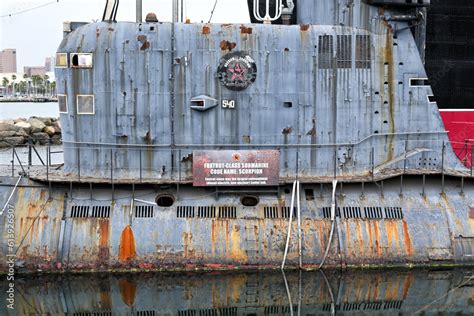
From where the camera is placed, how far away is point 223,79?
20.1 m

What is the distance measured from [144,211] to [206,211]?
1810 mm

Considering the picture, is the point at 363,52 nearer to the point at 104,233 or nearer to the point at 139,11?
the point at 139,11

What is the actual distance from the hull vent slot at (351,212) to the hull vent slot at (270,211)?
2.06m

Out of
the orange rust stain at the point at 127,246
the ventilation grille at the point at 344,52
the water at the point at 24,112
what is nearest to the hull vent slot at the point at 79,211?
the orange rust stain at the point at 127,246

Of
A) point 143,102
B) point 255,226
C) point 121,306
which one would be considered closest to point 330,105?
point 255,226

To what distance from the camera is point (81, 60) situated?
1980 centimetres

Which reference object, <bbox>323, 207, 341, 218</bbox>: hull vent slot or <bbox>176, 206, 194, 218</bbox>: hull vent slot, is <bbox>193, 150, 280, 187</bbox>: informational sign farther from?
<bbox>323, 207, 341, 218</bbox>: hull vent slot

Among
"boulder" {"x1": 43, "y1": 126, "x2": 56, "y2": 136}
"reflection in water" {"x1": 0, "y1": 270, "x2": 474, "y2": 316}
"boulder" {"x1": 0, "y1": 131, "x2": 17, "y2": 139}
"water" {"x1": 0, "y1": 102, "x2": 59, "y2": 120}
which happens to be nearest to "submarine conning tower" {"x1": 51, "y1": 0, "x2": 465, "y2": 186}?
"reflection in water" {"x1": 0, "y1": 270, "x2": 474, "y2": 316}

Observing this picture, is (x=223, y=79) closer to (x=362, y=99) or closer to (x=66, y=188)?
(x=362, y=99)

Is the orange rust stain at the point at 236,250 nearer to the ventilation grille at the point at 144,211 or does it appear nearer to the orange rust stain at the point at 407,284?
the ventilation grille at the point at 144,211

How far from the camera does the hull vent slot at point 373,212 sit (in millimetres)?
20405

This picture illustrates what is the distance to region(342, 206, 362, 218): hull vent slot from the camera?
66.7ft

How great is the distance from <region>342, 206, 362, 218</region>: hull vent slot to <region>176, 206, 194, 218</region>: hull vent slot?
456 cm

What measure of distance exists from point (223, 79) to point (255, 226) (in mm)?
4433
